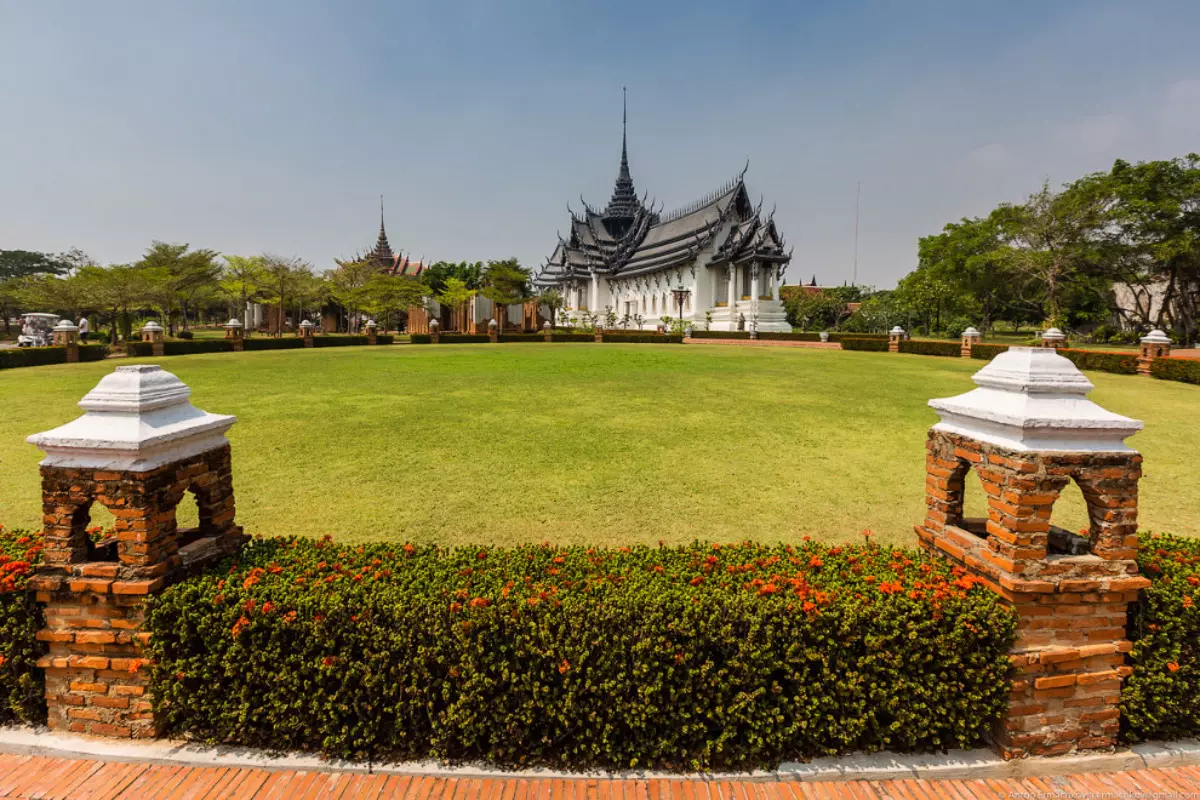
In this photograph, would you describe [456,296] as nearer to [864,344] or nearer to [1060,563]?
[864,344]

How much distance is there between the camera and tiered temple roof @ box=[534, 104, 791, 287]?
50000 mm

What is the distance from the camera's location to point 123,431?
2.80m

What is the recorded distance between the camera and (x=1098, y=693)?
2.90m

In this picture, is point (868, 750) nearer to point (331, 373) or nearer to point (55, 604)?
point (55, 604)

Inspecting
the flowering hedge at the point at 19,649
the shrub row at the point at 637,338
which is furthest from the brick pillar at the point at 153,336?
the flowering hedge at the point at 19,649

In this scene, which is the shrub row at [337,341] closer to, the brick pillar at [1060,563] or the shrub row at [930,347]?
the shrub row at [930,347]

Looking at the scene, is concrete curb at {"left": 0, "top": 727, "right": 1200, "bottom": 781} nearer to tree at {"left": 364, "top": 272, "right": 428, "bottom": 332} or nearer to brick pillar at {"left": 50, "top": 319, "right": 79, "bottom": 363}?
brick pillar at {"left": 50, "top": 319, "right": 79, "bottom": 363}

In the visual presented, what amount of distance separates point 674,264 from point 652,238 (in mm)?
11536

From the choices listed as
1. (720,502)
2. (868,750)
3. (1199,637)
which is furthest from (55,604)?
(1199,637)

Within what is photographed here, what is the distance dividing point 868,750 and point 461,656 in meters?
2.08

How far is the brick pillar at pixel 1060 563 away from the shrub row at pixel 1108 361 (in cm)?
2134

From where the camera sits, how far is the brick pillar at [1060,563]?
9.22ft

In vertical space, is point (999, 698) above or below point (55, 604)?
below

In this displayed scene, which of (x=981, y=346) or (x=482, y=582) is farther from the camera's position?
(x=981, y=346)
